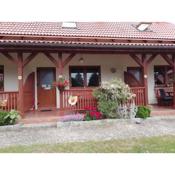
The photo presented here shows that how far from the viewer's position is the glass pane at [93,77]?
12.8 meters

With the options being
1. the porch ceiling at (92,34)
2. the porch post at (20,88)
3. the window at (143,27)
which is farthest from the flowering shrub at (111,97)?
the window at (143,27)

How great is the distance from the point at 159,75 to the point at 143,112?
4.94 metres

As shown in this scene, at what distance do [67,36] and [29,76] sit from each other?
2.87 meters

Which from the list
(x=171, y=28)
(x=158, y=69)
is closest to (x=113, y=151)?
(x=158, y=69)

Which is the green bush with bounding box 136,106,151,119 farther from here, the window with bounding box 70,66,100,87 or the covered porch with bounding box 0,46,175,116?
the window with bounding box 70,66,100,87

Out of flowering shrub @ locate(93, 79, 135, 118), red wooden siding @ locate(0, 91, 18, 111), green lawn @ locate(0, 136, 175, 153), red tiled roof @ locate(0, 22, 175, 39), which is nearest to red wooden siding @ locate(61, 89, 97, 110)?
flowering shrub @ locate(93, 79, 135, 118)

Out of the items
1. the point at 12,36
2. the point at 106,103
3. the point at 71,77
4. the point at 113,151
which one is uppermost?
the point at 12,36

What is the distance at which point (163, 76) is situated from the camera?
44.8ft

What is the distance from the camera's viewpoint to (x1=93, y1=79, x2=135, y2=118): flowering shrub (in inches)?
357

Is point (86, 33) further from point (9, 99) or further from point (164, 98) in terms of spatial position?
point (9, 99)

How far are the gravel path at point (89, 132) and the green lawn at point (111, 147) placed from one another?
50 cm

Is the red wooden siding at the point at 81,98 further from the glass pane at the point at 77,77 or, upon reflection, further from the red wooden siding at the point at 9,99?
the glass pane at the point at 77,77

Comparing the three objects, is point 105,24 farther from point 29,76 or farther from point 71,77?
point 29,76

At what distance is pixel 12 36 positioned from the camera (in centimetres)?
1199
